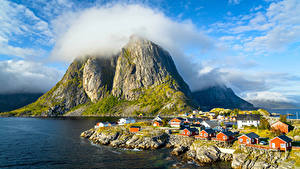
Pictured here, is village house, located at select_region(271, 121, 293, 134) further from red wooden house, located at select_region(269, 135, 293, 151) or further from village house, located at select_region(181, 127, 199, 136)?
village house, located at select_region(181, 127, 199, 136)

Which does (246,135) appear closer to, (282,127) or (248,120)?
(282,127)

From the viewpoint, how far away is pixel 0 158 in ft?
217

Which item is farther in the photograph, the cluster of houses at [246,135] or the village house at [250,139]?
the village house at [250,139]

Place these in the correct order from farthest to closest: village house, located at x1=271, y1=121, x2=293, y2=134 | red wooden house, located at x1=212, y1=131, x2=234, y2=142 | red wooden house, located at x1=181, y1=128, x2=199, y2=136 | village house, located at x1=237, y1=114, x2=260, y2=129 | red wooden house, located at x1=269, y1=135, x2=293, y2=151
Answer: village house, located at x1=237, y1=114, x2=260, y2=129 → red wooden house, located at x1=181, y1=128, x2=199, y2=136 → village house, located at x1=271, y1=121, x2=293, y2=134 → red wooden house, located at x1=212, y1=131, x2=234, y2=142 → red wooden house, located at x1=269, y1=135, x2=293, y2=151

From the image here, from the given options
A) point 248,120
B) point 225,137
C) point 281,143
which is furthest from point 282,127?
point 281,143

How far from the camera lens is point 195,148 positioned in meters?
69.2

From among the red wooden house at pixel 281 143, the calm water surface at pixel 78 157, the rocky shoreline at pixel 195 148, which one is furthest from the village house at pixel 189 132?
the red wooden house at pixel 281 143

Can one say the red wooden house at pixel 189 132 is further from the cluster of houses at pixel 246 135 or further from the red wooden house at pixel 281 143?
the red wooden house at pixel 281 143

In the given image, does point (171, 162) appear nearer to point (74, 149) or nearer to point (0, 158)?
point (74, 149)

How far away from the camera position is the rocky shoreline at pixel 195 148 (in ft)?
177

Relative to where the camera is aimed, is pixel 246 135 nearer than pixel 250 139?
No

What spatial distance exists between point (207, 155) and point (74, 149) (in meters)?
50.9

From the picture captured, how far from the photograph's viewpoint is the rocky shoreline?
5394cm

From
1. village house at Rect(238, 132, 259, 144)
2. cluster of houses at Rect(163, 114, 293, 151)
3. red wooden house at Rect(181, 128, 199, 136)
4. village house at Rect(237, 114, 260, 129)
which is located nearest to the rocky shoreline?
red wooden house at Rect(181, 128, 199, 136)
